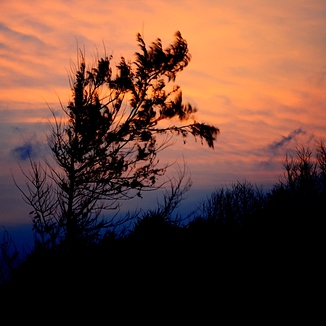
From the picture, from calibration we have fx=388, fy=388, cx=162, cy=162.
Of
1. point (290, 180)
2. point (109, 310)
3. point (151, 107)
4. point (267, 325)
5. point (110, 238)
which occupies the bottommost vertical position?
point (267, 325)

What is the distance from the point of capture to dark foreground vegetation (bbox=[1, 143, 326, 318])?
6.79 m

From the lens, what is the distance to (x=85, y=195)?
1265 centimetres

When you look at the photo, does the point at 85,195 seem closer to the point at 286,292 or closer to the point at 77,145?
the point at 77,145

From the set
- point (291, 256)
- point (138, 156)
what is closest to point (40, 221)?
point (138, 156)

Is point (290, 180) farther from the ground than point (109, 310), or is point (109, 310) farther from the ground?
point (290, 180)

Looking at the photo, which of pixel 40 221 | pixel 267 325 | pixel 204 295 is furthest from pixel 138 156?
pixel 267 325

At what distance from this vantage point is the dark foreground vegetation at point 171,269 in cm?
679

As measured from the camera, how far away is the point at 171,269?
26.2 feet

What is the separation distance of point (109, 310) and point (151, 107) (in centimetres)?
803

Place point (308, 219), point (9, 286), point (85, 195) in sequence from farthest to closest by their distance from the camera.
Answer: point (85, 195)
point (308, 219)
point (9, 286)

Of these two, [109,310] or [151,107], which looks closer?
[109,310]

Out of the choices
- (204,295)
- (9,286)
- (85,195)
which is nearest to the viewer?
(9,286)

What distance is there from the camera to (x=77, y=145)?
12789 mm

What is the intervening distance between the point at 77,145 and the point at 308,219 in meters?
7.58
